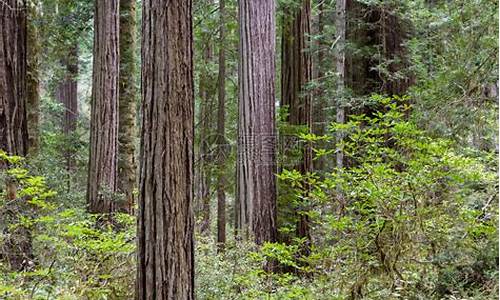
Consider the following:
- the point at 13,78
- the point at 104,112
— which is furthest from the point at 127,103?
the point at 13,78

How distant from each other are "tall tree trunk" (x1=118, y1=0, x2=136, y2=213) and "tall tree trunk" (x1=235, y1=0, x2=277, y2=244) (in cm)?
425

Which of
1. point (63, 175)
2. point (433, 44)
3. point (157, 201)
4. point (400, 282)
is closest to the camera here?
point (157, 201)

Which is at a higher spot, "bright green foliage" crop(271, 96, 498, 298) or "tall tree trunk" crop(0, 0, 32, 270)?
"tall tree trunk" crop(0, 0, 32, 270)

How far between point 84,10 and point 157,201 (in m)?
8.57

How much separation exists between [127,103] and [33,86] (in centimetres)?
205

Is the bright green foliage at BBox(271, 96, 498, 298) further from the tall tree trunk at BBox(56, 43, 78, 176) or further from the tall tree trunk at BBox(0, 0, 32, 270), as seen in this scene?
the tall tree trunk at BBox(56, 43, 78, 176)

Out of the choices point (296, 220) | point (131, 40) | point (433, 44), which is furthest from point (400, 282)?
point (131, 40)

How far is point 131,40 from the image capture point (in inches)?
473

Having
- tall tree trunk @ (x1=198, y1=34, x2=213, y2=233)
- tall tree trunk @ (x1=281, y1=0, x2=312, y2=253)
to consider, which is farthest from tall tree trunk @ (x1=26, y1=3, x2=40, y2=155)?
tall tree trunk @ (x1=281, y1=0, x2=312, y2=253)

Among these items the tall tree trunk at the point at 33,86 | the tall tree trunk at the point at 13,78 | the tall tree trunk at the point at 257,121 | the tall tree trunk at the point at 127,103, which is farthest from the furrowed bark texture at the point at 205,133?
the tall tree trunk at the point at 13,78

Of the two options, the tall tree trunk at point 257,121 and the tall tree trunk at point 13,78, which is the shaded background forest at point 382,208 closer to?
the tall tree trunk at point 13,78

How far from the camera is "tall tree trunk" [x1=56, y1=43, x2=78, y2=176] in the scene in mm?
13656

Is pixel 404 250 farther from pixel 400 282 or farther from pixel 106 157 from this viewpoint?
pixel 106 157

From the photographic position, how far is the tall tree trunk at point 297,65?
34.2 ft
